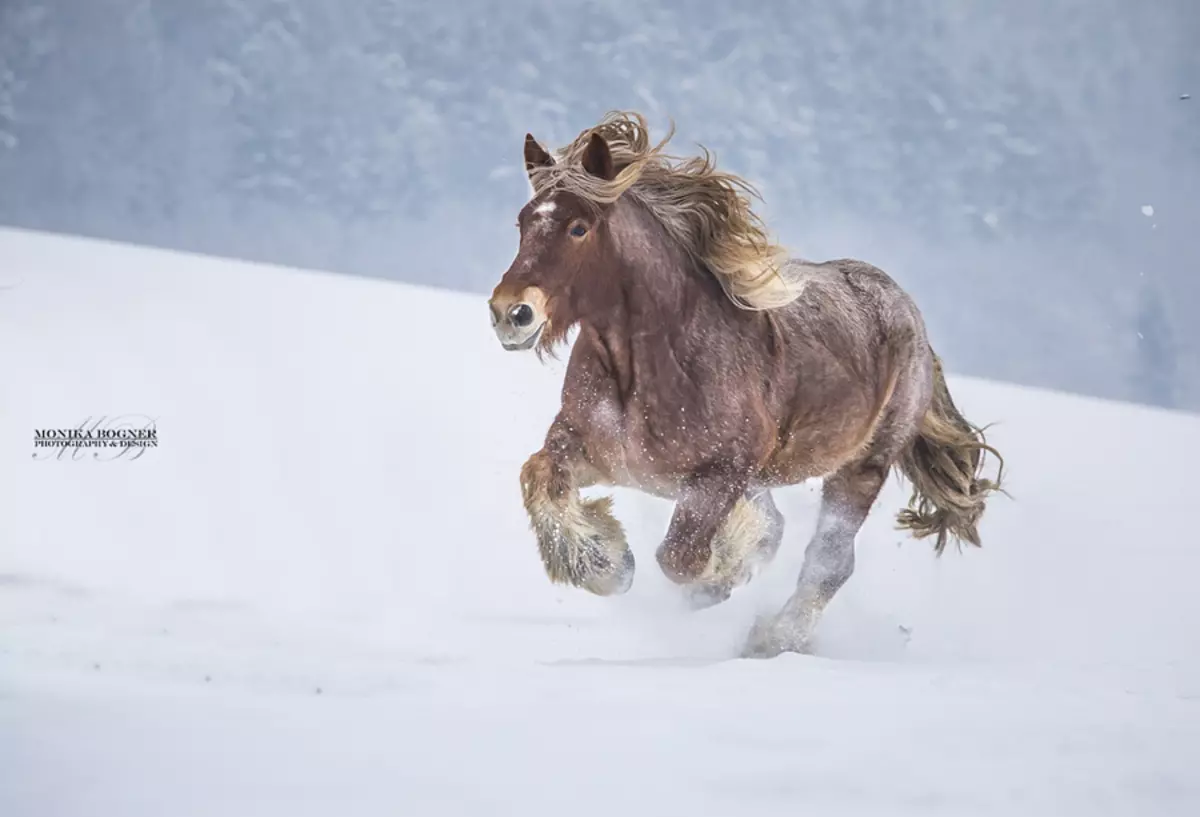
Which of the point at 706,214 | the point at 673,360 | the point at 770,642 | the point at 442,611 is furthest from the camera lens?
the point at 442,611

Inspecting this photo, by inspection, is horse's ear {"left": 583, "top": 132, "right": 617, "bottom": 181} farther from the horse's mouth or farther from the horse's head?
the horse's mouth

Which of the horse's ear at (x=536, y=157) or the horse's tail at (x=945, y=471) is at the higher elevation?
the horse's ear at (x=536, y=157)

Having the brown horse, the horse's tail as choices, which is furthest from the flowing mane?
the horse's tail

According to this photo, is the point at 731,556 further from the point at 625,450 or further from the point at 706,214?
the point at 706,214

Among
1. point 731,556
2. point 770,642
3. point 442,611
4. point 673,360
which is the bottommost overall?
point 442,611

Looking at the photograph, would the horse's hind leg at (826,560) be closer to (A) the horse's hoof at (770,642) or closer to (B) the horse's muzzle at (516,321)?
(A) the horse's hoof at (770,642)

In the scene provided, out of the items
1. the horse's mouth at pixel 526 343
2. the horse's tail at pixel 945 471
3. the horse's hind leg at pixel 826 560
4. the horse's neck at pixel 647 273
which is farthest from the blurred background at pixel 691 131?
the horse's mouth at pixel 526 343

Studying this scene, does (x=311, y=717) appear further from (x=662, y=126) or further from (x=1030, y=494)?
(x=1030, y=494)

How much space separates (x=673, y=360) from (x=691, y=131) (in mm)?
1603

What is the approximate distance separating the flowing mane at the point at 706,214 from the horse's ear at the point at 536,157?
12 centimetres

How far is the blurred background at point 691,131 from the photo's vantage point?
3.54 metres

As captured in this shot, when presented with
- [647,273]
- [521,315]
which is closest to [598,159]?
[647,273]

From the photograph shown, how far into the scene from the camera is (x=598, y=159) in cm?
218

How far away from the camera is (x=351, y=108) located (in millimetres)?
3730
